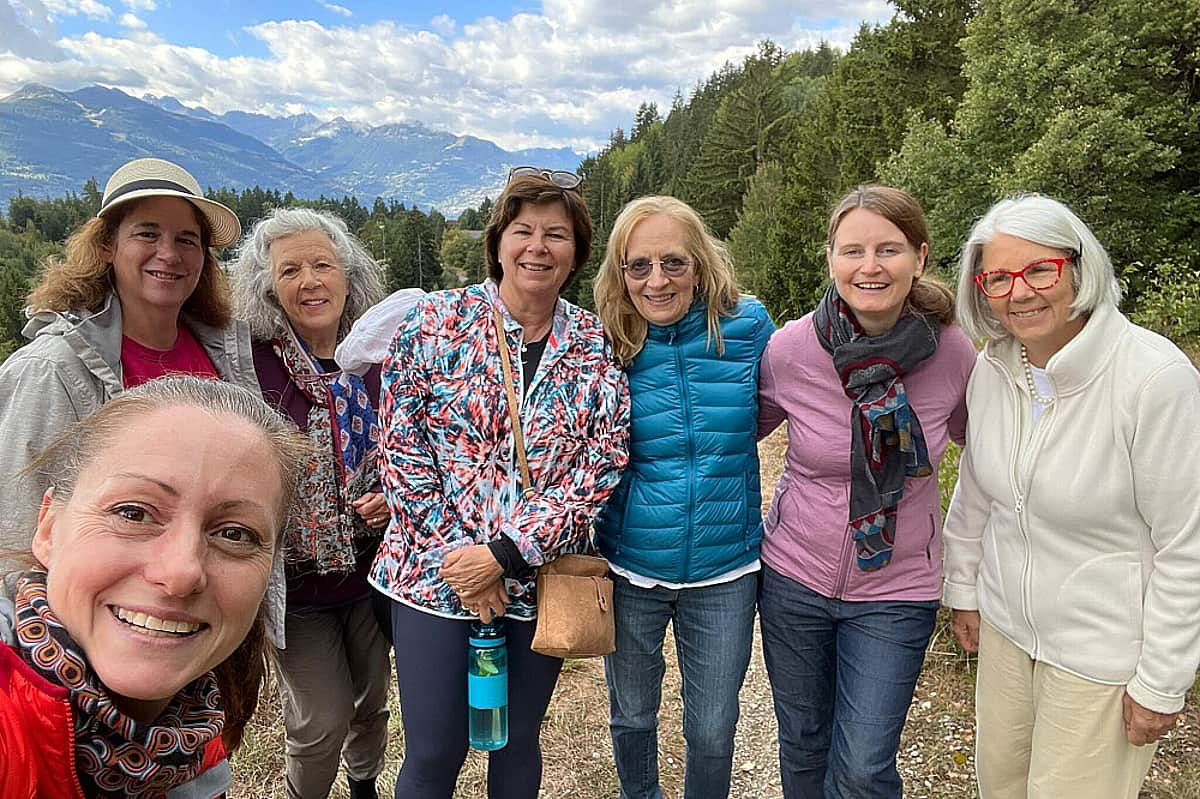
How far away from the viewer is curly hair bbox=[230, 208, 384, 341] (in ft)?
9.36

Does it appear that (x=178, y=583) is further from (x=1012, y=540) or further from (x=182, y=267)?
(x=1012, y=540)

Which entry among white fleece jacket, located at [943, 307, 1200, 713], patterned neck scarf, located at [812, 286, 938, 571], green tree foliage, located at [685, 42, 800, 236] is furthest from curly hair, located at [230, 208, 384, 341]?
green tree foliage, located at [685, 42, 800, 236]

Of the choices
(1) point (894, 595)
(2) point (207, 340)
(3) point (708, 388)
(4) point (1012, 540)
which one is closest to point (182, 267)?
(2) point (207, 340)

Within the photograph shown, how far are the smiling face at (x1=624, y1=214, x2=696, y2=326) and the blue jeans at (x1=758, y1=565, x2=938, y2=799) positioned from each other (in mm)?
1111

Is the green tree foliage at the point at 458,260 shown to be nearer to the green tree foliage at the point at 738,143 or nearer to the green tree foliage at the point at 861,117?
the green tree foliage at the point at 738,143

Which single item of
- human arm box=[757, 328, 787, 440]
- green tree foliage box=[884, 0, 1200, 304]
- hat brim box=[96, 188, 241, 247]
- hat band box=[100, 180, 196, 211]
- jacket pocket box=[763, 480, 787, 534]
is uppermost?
green tree foliage box=[884, 0, 1200, 304]

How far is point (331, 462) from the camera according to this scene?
2828mm

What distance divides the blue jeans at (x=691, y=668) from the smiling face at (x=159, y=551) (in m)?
1.75

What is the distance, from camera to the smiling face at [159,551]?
120 centimetres

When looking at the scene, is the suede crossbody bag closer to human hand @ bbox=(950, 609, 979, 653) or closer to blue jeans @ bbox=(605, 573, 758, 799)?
blue jeans @ bbox=(605, 573, 758, 799)

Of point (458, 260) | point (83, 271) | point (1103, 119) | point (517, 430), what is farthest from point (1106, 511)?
point (458, 260)

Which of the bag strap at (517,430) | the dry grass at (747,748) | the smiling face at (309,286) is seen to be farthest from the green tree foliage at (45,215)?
the bag strap at (517,430)

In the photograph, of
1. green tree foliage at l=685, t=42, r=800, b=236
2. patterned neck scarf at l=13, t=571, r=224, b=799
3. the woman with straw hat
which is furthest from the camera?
green tree foliage at l=685, t=42, r=800, b=236

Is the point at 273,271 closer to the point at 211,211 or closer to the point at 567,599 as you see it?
the point at 211,211
